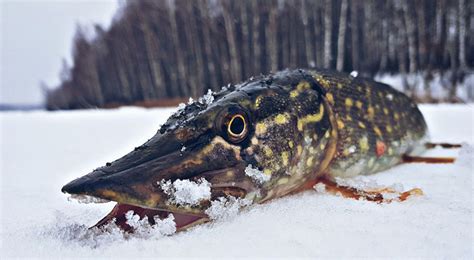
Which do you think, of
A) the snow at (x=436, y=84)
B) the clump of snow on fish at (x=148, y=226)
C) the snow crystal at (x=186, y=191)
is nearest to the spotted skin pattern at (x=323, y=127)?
the snow crystal at (x=186, y=191)

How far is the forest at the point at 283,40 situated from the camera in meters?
16.2

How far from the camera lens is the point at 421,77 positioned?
666 inches

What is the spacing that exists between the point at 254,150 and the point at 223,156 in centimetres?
17

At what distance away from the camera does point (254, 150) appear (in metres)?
1.66

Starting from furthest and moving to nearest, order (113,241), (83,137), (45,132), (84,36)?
(84,36)
(45,132)
(83,137)
(113,241)

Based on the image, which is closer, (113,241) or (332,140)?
(113,241)

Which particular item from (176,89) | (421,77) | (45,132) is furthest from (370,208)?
(176,89)

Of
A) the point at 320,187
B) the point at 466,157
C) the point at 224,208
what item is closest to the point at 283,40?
the point at 466,157

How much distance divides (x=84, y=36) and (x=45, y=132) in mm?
28737

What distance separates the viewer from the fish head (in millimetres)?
1329

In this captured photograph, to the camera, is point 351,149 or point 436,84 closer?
point 351,149

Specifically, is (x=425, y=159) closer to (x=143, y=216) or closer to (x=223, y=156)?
(x=223, y=156)

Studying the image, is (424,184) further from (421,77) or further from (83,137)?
(421,77)

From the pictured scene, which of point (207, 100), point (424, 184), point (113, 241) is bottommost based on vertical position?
point (424, 184)
